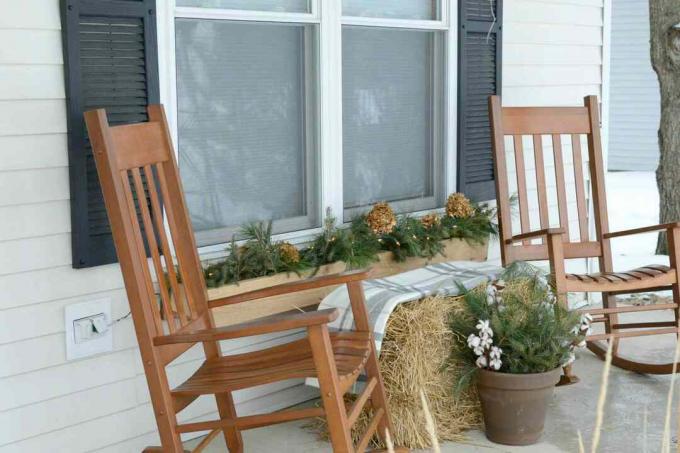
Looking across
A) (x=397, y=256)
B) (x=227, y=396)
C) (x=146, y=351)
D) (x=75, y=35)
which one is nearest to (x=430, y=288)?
(x=397, y=256)

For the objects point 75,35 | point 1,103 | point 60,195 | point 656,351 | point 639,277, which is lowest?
point 656,351

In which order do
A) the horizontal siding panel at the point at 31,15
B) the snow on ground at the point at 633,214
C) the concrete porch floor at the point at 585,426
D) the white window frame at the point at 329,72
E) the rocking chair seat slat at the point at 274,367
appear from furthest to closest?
1. the snow on ground at the point at 633,214
2. the concrete porch floor at the point at 585,426
3. the white window frame at the point at 329,72
4. the horizontal siding panel at the point at 31,15
5. the rocking chair seat slat at the point at 274,367

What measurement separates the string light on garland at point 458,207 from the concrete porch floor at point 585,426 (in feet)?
2.67

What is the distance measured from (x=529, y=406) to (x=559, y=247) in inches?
25.6

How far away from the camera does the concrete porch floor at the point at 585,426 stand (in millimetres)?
3264

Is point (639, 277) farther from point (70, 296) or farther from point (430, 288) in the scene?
point (70, 296)

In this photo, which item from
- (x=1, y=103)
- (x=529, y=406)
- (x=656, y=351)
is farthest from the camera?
(x=656, y=351)

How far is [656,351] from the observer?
14.4ft

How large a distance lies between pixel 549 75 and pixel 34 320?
2872 millimetres

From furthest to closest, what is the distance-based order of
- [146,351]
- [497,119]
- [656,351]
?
[656,351], [497,119], [146,351]

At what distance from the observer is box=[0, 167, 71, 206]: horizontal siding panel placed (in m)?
2.75

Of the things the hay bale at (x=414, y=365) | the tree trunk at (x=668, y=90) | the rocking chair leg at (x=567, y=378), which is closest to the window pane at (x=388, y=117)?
the hay bale at (x=414, y=365)

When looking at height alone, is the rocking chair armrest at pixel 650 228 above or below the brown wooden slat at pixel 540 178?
below

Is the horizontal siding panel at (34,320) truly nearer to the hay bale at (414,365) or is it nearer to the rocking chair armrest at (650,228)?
the hay bale at (414,365)
